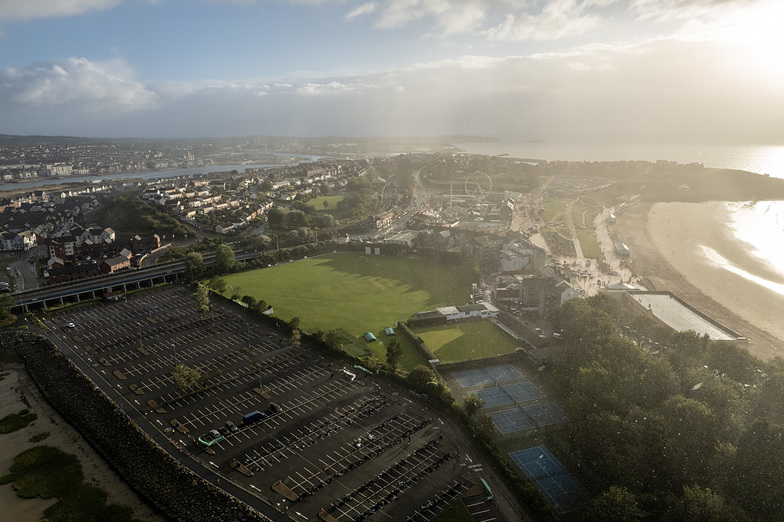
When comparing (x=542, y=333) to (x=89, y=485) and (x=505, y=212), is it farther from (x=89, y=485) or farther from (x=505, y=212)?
(x=505, y=212)

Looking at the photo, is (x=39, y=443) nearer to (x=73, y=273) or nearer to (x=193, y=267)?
(x=193, y=267)

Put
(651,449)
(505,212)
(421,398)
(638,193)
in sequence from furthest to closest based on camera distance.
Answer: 1. (638,193)
2. (505,212)
3. (421,398)
4. (651,449)

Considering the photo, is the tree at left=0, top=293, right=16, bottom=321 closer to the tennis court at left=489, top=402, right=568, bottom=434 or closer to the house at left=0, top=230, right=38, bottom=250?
the house at left=0, top=230, right=38, bottom=250

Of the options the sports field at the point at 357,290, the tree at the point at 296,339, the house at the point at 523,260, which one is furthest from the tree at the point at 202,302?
the house at the point at 523,260

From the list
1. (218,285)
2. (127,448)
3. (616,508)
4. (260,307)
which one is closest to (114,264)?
(218,285)

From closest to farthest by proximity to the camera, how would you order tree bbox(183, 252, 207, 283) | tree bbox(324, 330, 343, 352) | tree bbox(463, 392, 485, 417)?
tree bbox(463, 392, 485, 417)
tree bbox(324, 330, 343, 352)
tree bbox(183, 252, 207, 283)

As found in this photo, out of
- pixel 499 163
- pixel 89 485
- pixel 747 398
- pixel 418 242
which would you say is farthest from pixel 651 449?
pixel 499 163

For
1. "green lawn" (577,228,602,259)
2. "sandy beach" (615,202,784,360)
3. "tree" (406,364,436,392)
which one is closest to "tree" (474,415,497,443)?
"tree" (406,364,436,392)
